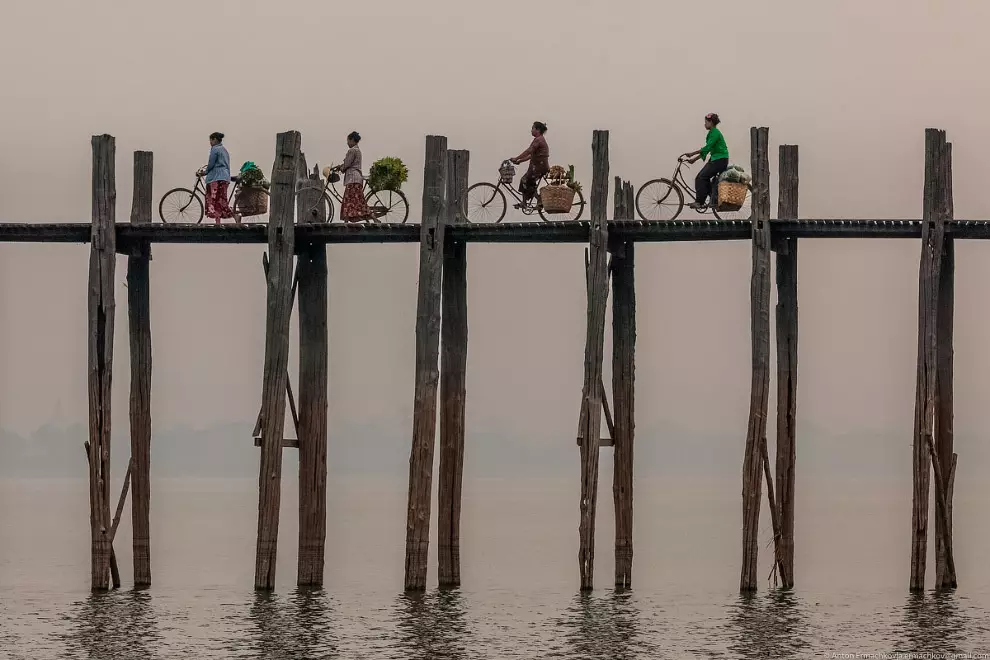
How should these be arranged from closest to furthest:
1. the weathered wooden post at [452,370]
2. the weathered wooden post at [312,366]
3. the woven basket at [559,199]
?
the woven basket at [559,199] → the weathered wooden post at [452,370] → the weathered wooden post at [312,366]

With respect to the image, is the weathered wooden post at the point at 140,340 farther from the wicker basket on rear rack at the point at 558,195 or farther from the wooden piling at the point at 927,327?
the wooden piling at the point at 927,327

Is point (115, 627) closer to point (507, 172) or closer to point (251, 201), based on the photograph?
point (251, 201)

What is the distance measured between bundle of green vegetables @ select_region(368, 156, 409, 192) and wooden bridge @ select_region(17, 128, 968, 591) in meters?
0.80

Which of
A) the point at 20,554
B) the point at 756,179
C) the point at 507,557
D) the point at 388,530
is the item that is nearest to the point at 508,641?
the point at 756,179

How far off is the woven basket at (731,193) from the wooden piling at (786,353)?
0.59 m

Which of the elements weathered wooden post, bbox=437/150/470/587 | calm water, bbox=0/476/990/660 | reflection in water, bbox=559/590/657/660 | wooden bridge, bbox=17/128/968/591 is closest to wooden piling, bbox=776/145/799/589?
wooden bridge, bbox=17/128/968/591

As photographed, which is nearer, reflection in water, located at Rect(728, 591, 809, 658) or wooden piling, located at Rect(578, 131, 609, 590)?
reflection in water, located at Rect(728, 591, 809, 658)

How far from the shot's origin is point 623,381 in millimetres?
29859

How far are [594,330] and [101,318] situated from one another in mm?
7463

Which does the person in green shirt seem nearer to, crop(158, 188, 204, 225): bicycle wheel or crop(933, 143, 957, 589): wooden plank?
crop(933, 143, 957, 589): wooden plank

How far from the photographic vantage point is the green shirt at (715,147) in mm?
29484

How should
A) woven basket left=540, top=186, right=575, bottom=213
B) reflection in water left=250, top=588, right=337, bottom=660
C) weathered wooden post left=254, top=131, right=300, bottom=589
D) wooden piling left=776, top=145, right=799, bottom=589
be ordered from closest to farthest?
reflection in water left=250, top=588, right=337, bottom=660 → weathered wooden post left=254, top=131, right=300, bottom=589 → woven basket left=540, top=186, right=575, bottom=213 → wooden piling left=776, top=145, right=799, bottom=589

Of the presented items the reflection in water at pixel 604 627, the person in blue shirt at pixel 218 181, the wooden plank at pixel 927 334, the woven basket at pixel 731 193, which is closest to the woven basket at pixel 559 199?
the woven basket at pixel 731 193

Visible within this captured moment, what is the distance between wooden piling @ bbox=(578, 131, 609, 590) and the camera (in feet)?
93.2
